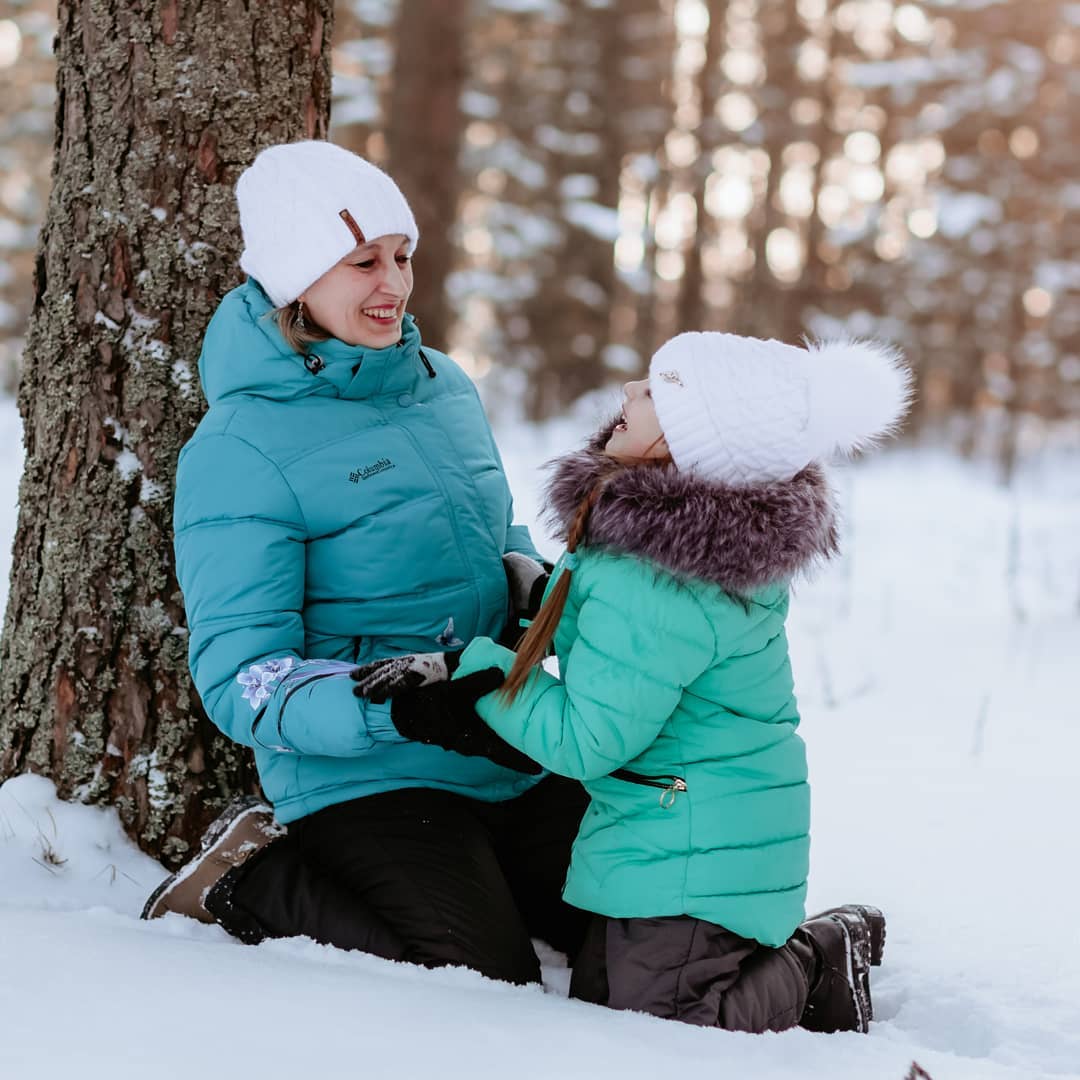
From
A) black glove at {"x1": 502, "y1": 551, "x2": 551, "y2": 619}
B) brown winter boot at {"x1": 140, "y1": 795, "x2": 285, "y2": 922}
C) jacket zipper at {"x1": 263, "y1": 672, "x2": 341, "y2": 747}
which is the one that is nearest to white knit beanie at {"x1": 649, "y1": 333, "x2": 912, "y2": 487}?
black glove at {"x1": 502, "y1": 551, "x2": 551, "y2": 619}

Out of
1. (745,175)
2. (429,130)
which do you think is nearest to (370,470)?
(429,130)

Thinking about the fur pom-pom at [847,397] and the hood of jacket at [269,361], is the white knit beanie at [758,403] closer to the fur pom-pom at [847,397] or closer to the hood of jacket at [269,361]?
the fur pom-pom at [847,397]

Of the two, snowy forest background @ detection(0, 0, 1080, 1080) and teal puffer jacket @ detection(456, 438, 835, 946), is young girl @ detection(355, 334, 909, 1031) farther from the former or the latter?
snowy forest background @ detection(0, 0, 1080, 1080)

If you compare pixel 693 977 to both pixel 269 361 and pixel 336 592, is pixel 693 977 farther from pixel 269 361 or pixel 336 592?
pixel 269 361

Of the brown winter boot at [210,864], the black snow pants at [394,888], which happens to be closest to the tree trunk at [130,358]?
the brown winter boot at [210,864]

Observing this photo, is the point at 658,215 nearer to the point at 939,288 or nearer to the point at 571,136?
the point at 571,136

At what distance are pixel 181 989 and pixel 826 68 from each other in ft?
63.3

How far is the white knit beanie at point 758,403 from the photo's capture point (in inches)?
86.9

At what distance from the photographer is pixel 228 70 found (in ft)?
8.95

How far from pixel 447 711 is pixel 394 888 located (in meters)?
0.44

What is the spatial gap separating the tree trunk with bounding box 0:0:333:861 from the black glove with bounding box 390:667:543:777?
841mm

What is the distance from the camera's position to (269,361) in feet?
7.96

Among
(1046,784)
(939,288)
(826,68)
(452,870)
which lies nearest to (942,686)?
(1046,784)

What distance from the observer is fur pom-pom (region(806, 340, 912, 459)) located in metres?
2.24
